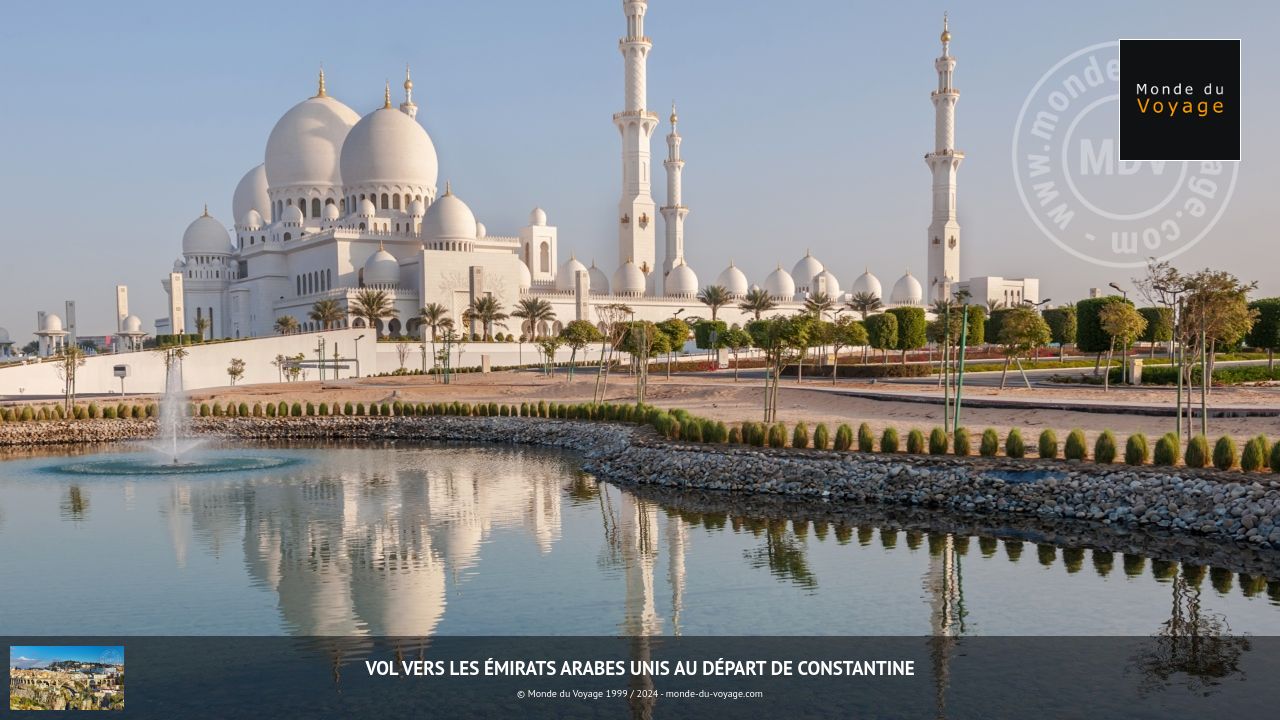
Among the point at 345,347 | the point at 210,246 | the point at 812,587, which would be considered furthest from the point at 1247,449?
the point at 210,246

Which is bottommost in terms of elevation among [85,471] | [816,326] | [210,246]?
[85,471]

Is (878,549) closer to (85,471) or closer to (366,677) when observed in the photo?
(366,677)

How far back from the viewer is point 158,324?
90688 mm

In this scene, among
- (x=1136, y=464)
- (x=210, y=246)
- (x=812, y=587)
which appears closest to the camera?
(x=812, y=587)

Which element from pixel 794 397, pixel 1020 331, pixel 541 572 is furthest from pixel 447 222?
pixel 541 572

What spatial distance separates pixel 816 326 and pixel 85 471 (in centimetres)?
2696

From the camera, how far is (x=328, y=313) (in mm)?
65750

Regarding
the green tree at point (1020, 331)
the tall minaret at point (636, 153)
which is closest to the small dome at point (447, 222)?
the tall minaret at point (636, 153)

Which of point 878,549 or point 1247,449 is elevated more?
point 1247,449

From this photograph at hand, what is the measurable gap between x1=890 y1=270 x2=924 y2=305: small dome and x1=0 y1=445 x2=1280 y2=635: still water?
86165 mm

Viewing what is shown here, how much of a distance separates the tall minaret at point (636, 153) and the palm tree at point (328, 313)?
2539 centimetres

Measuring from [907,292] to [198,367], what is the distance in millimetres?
70043

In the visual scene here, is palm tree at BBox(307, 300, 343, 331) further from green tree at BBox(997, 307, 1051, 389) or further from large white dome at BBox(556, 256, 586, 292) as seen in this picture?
green tree at BBox(997, 307, 1051, 389)

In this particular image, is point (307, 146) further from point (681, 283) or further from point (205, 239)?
point (681, 283)
